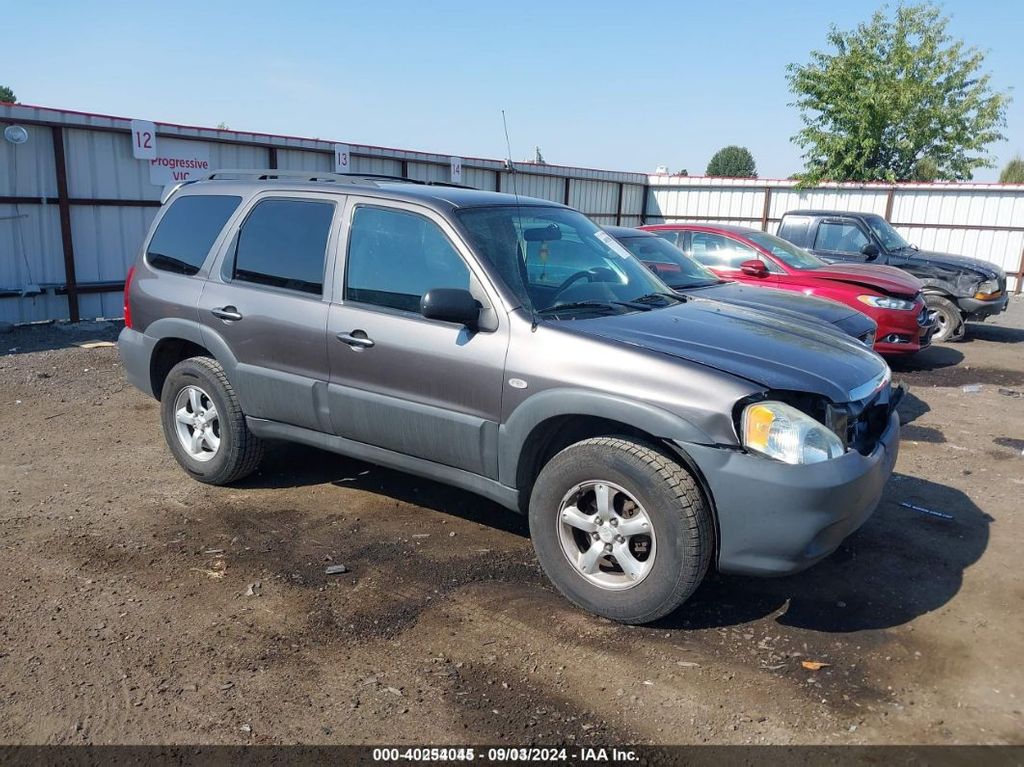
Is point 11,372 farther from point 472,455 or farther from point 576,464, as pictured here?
point 576,464

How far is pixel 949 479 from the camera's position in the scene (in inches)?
227

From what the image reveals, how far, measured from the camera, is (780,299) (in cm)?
766

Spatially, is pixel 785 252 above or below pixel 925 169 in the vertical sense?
below

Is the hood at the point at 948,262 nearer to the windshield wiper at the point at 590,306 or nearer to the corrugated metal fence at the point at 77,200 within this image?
the corrugated metal fence at the point at 77,200

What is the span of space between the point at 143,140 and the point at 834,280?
1019 centimetres

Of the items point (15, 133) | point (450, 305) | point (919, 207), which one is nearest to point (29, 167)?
point (15, 133)

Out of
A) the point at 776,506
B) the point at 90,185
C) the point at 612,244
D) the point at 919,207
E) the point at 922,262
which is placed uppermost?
the point at 919,207

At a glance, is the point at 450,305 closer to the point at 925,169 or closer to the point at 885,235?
the point at 885,235

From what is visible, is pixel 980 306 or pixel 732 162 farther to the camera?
pixel 732 162

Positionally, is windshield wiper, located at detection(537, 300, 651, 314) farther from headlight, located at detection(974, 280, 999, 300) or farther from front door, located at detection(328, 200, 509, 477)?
headlight, located at detection(974, 280, 999, 300)

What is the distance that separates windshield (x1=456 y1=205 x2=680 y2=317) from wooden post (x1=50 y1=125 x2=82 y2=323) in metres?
9.50

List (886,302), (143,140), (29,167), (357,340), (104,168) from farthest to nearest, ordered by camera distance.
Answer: (143,140) → (104,168) → (29,167) → (886,302) → (357,340)

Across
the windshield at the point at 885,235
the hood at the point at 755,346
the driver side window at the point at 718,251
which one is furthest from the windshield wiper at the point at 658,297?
the windshield at the point at 885,235

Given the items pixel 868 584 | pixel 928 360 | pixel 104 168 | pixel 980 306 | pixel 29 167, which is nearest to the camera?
pixel 868 584
